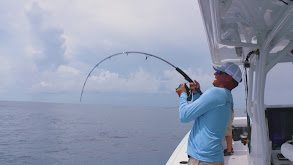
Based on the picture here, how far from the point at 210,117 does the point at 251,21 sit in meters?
0.89

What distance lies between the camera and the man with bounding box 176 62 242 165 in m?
2.06

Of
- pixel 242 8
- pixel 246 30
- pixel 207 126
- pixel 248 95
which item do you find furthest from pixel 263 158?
pixel 242 8

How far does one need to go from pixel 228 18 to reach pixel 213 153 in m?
1.15

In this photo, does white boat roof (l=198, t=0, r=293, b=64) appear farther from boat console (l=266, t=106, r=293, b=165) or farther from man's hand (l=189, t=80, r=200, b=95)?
boat console (l=266, t=106, r=293, b=165)

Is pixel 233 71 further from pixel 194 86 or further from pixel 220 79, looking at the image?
pixel 194 86

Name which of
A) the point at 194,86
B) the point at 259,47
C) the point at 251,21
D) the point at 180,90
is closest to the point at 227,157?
the point at 194,86

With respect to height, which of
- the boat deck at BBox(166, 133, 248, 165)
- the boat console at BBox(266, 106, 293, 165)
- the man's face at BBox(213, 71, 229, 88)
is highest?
the man's face at BBox(213, 71, 229, 88)

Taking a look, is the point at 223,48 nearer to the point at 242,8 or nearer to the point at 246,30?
the point at 246,30

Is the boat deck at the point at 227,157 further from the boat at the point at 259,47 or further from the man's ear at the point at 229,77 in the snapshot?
the man's ear at the point at 229,77

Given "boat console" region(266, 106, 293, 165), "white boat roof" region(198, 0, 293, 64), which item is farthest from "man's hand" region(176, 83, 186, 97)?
"boat console" region(266, 106, 293, 165)

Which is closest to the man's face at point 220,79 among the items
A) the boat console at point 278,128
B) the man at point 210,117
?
the man at point 210,117

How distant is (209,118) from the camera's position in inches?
82.4

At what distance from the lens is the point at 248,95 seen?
2635mm

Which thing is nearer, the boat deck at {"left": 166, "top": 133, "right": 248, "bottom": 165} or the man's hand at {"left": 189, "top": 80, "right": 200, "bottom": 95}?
the man's hand at {"left": 189, "top": 80, "right": 200, "bottom": 95}
